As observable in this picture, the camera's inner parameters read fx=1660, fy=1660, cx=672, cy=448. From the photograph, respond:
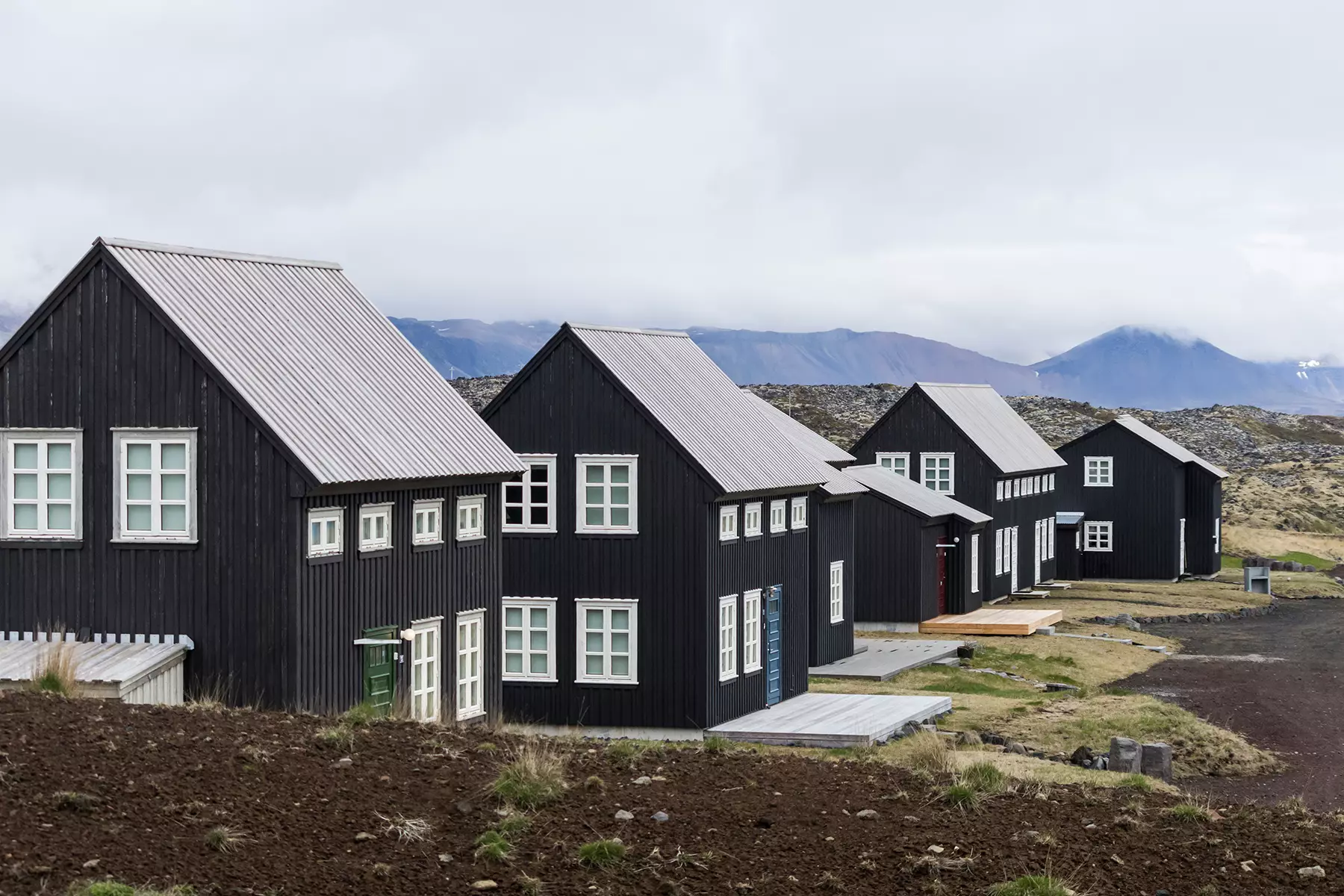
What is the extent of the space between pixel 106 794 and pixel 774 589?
19.3m

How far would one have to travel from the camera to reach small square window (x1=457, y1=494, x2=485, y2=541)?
2412 cm

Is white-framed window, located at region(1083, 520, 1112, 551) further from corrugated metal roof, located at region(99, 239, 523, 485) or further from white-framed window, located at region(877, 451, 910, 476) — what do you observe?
corrugated metal roof, located at region(99, 239, 523, 485)

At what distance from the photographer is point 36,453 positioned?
22.1m

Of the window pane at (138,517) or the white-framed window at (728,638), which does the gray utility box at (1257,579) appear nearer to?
the white-framed window at (728,638)

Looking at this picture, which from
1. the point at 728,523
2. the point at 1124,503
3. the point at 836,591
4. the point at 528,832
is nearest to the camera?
the point at 528,832

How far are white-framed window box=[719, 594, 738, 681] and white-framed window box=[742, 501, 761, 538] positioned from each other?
1237 millimetres

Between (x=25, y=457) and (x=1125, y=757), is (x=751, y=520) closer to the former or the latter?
(x=1125, y=757)

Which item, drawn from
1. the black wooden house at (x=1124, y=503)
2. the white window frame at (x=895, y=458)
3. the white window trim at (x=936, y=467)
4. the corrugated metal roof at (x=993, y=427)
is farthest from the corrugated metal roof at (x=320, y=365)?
the black wooden house at (x=1124, y=503)

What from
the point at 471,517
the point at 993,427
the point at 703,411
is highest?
A: the point at 993,427

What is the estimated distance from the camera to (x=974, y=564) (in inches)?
2045

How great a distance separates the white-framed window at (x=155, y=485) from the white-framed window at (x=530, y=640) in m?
9.49

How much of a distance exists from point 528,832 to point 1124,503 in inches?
2199

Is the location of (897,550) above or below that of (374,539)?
below

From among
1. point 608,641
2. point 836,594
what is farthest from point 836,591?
point 608,641
